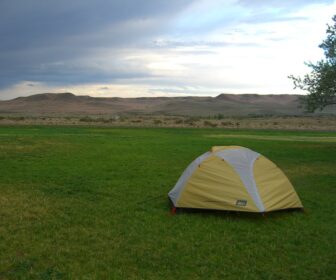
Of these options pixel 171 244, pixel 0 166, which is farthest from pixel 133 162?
pixel 171 244

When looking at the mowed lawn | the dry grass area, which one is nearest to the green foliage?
the mowed lawn

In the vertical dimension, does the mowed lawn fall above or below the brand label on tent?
below

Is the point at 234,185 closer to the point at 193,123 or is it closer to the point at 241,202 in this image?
the point at 241,202

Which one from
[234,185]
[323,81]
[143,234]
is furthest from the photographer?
[323,81]

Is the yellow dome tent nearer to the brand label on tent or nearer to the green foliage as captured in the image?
the brand label on tent

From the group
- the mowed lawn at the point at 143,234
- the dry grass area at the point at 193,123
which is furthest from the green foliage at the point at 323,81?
the dry grass area at the point at 193,123

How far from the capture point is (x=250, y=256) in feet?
27.1

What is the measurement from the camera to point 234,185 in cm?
1108

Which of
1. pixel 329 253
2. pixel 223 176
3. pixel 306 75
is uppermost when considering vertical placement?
pixel 306 75

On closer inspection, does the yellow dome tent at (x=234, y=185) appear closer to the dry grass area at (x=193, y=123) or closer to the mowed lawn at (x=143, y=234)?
the mowed lawn at (x=143, y=234)

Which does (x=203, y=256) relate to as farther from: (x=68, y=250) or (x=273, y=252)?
(x=68, y=250)

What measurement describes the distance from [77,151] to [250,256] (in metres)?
20.4

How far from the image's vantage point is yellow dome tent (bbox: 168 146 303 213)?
10922 millimetres

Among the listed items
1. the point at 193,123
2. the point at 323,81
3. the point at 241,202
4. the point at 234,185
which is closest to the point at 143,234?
the point at 241,202
